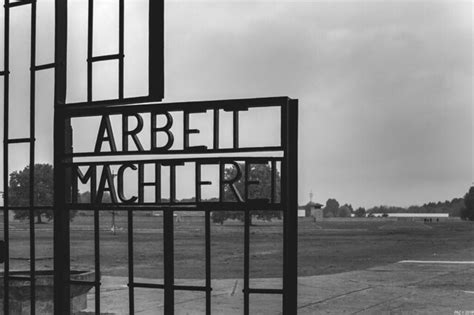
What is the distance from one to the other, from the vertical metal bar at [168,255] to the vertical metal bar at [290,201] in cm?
75

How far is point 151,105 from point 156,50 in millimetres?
364

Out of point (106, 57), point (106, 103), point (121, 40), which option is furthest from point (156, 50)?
point (106, 103)

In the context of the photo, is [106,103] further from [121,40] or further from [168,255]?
[168,255]

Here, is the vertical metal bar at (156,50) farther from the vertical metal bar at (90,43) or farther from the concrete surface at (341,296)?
the concrete surface at (341,296)

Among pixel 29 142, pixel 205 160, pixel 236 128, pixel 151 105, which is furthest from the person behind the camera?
pixel 29 142

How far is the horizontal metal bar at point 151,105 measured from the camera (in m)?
4.08

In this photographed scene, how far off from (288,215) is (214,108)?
813 millimetres

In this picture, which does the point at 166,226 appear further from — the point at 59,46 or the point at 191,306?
the point at 191,306

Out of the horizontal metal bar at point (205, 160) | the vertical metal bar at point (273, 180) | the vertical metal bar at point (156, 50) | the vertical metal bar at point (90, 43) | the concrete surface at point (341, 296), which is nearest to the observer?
the vertical metal bar at point (273, 180)

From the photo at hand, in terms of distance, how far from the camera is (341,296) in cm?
1123

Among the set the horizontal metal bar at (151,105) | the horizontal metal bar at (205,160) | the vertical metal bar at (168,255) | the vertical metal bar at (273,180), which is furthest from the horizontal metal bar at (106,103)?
the vertical metal bar at (273,180)

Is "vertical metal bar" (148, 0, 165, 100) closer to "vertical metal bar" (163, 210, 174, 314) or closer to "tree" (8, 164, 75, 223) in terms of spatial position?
"vertical metal bar" (163, 210, 174, 314)

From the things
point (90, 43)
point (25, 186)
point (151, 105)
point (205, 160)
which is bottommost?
point (25, 186)

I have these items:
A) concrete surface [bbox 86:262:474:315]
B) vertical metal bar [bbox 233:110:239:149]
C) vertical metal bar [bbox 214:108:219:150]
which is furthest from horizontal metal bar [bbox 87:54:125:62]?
concrete surface [bbox 86:262:474:315]
